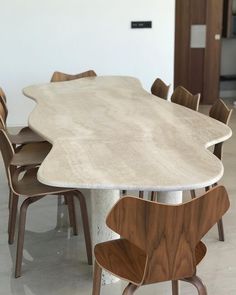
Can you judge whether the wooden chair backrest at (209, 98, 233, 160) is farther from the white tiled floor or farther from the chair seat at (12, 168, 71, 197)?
the chair seat at (12, 168, 71, 197)

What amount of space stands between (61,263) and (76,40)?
343 centimetres

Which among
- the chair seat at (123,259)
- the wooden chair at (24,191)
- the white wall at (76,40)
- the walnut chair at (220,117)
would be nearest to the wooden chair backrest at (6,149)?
the wooden chair at (24,191)

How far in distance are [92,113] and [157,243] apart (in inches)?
58.0

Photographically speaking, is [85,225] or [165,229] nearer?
[165,229]

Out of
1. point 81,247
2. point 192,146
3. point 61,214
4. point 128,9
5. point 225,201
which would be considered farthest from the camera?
point 128,9

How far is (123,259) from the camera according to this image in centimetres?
182

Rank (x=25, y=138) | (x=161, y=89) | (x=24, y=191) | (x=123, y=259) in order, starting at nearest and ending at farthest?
(x=123, y=259), (x=24, y=191), (x=25, y=138), (x=161, y=89)

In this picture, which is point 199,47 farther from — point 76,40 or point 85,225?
point 85,225

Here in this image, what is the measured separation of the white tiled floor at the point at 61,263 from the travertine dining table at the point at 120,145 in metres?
0.37

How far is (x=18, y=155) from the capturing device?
2936mm

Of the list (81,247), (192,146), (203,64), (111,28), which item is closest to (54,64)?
(111,28)

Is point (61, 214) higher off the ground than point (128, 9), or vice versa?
point (128, 9)

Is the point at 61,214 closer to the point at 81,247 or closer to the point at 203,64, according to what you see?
the point at 81,247

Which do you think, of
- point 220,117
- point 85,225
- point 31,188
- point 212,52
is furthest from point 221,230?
point 212,52
